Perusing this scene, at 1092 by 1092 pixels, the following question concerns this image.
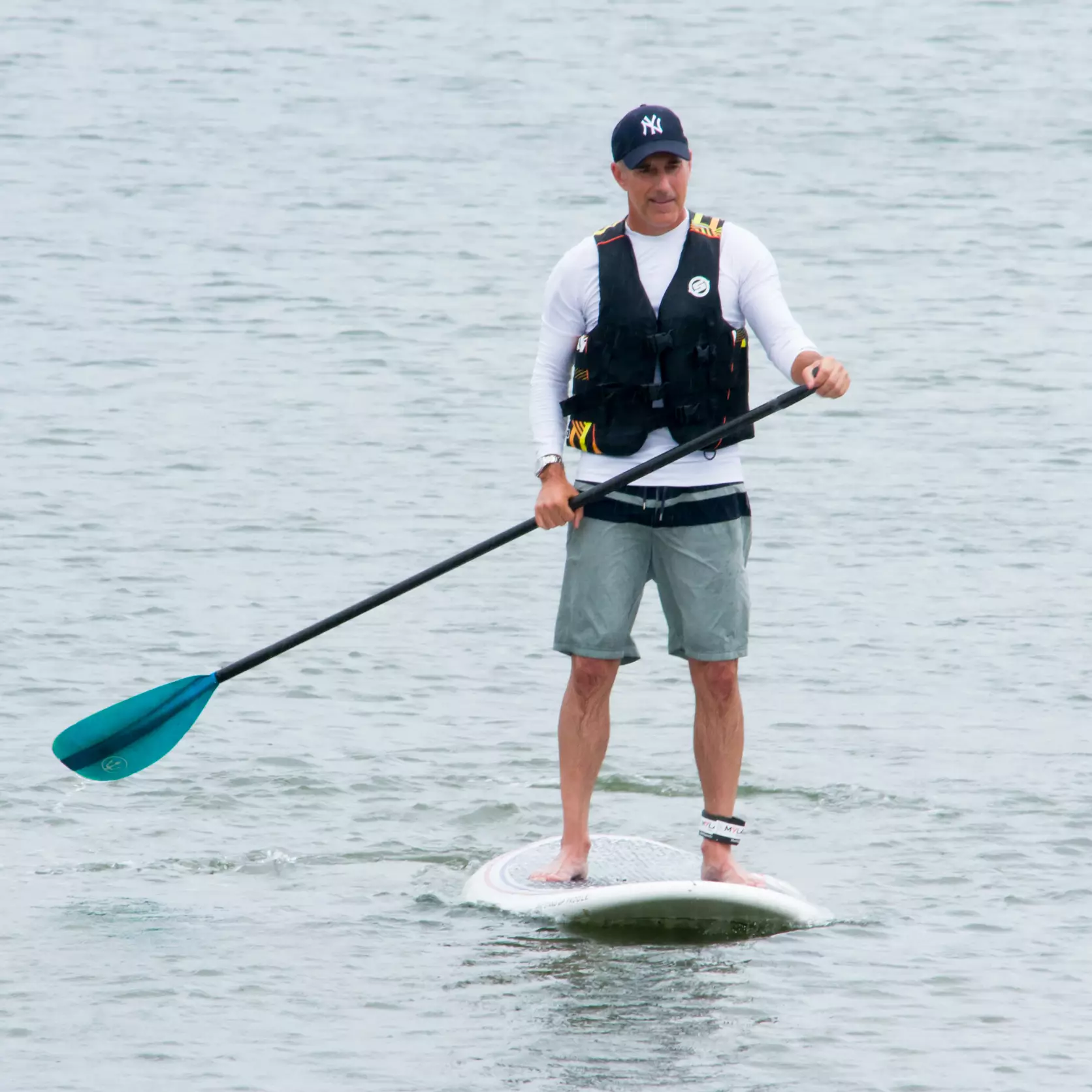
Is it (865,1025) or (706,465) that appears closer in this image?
(865,1025)

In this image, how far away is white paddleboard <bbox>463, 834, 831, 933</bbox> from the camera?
5367 mm

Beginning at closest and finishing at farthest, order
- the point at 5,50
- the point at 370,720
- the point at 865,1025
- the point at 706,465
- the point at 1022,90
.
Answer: the point at 865,1025, the point at 706,465, the point at 370,720, the point at 1022,90, the point at 5,50

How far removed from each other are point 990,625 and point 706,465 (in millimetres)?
3454

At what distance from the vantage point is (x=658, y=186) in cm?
521

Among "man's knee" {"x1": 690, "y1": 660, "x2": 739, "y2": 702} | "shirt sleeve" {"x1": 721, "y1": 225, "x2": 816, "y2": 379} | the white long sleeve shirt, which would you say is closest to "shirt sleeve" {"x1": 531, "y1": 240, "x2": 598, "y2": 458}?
the white long sleeve shirt

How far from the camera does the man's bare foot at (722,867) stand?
5.57m

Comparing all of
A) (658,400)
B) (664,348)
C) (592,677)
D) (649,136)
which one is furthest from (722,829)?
(649,136)

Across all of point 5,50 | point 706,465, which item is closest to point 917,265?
point 706,465

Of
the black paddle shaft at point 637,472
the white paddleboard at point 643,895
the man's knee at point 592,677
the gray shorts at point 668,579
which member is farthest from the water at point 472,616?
the black paddle shaft at point 637,472

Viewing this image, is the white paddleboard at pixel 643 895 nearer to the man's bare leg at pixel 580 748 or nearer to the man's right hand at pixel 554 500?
the man's bare leg at pixel 580 748

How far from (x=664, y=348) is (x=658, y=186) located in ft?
1.24

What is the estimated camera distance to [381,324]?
14195 mm

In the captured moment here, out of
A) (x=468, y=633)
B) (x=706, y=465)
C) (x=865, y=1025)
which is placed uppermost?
(x=706, y=465)

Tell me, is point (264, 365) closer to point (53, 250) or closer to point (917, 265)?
point (53, 250)
